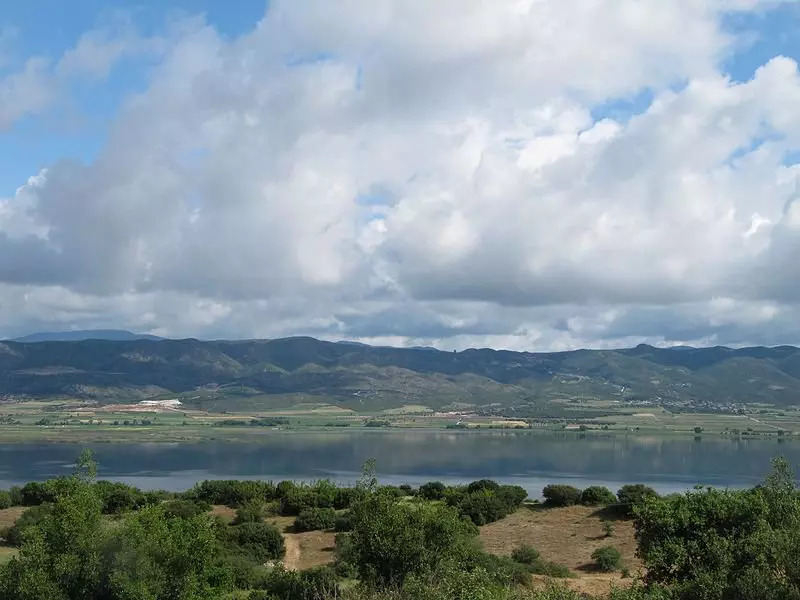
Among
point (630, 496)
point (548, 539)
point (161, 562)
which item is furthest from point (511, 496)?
point (161, 562)

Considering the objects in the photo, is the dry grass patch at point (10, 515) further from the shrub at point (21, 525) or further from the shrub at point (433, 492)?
the shrub at point (433, 492)

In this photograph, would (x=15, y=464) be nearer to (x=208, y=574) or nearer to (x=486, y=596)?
(x=208, y=574)

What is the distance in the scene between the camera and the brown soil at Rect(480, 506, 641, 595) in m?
33.6

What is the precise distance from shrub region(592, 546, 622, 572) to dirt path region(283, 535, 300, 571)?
44.9 feet

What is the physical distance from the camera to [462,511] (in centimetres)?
4569

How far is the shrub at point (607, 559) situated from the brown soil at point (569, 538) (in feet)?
1.24

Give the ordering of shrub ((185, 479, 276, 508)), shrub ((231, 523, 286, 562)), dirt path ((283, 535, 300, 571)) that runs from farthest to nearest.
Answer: shrub ((185, 479, 276, 508)) < shrub ((231, 523, 286, 562)) < dirt path ((283, 535, 300, 571))

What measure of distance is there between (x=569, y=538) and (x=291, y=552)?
14.4 metres

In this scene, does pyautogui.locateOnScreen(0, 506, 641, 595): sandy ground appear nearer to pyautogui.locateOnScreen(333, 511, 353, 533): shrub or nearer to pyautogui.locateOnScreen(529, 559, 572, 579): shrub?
pyautogui.locateOnScreen(529, 559, 572, 579): shrub

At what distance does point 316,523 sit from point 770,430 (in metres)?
166

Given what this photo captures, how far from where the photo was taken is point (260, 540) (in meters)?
37.2

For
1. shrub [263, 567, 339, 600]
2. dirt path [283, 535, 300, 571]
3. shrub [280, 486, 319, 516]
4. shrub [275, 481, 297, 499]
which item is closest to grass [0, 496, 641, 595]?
dirt path [283, 535, 300, 571]

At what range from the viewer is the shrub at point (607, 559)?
34.4 meters

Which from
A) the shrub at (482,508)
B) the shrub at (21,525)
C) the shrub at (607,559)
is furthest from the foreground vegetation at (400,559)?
the shrub at (482,508)
